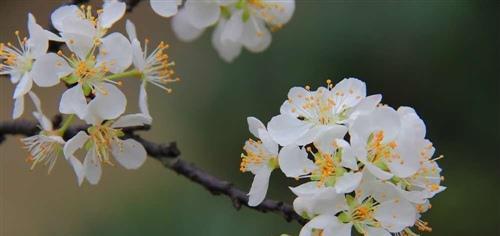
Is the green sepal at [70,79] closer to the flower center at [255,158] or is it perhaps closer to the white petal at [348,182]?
the flower center at [255,158]

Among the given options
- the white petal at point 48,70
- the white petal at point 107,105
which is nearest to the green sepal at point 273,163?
the white petal at point 107,105

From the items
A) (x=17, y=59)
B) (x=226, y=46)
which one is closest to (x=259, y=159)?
(x=17, y=59)

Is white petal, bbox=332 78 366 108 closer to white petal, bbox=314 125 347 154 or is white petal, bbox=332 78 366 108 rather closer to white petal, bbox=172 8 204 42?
white petal, bbox=314 125 347 154

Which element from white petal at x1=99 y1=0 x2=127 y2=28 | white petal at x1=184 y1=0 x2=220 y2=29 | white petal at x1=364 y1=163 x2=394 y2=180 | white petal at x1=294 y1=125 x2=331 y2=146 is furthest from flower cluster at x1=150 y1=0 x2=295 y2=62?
white petal at x1=364 y1=163 x2=394 y2=180

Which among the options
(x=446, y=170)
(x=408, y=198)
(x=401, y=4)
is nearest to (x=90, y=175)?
(x=408, y=198)

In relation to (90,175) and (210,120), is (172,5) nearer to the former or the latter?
(90,175)

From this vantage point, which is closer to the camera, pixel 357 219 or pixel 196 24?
pixel 357 219

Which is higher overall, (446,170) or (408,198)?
(408,198)
